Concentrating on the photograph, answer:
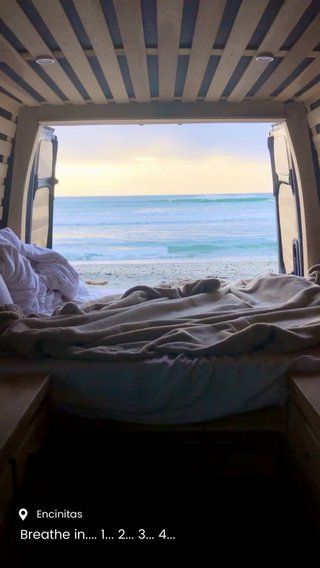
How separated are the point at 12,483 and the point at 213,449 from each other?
593mm

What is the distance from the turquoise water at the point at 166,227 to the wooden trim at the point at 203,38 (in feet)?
28.8

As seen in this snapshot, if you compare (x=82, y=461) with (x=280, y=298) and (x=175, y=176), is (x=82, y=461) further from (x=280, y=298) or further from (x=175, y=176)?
(x=175, y=176)

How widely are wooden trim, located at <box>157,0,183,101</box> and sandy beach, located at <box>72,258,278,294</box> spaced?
5.60 m

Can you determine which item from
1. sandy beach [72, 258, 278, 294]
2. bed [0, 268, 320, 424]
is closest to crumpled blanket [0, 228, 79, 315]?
bed [0, 268, 320, 424]

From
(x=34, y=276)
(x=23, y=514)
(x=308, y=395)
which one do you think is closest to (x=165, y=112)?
(x=34, y=276)

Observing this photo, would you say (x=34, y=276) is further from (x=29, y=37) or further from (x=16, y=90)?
(x=16, y=90)

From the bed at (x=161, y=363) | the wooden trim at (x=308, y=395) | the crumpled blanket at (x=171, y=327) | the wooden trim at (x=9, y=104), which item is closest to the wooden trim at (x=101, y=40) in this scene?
the wooden trim at (x=9, y=104)

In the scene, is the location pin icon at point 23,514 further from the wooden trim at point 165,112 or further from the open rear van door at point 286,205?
the open rear van door at point 286,205

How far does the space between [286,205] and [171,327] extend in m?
2.91

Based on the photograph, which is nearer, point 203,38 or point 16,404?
point 16,404

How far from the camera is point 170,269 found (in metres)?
9.91

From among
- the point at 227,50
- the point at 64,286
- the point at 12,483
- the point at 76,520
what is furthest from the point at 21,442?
the point at 227,50

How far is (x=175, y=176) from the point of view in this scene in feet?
59.0

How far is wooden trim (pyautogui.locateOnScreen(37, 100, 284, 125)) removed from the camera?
3.63 metres
